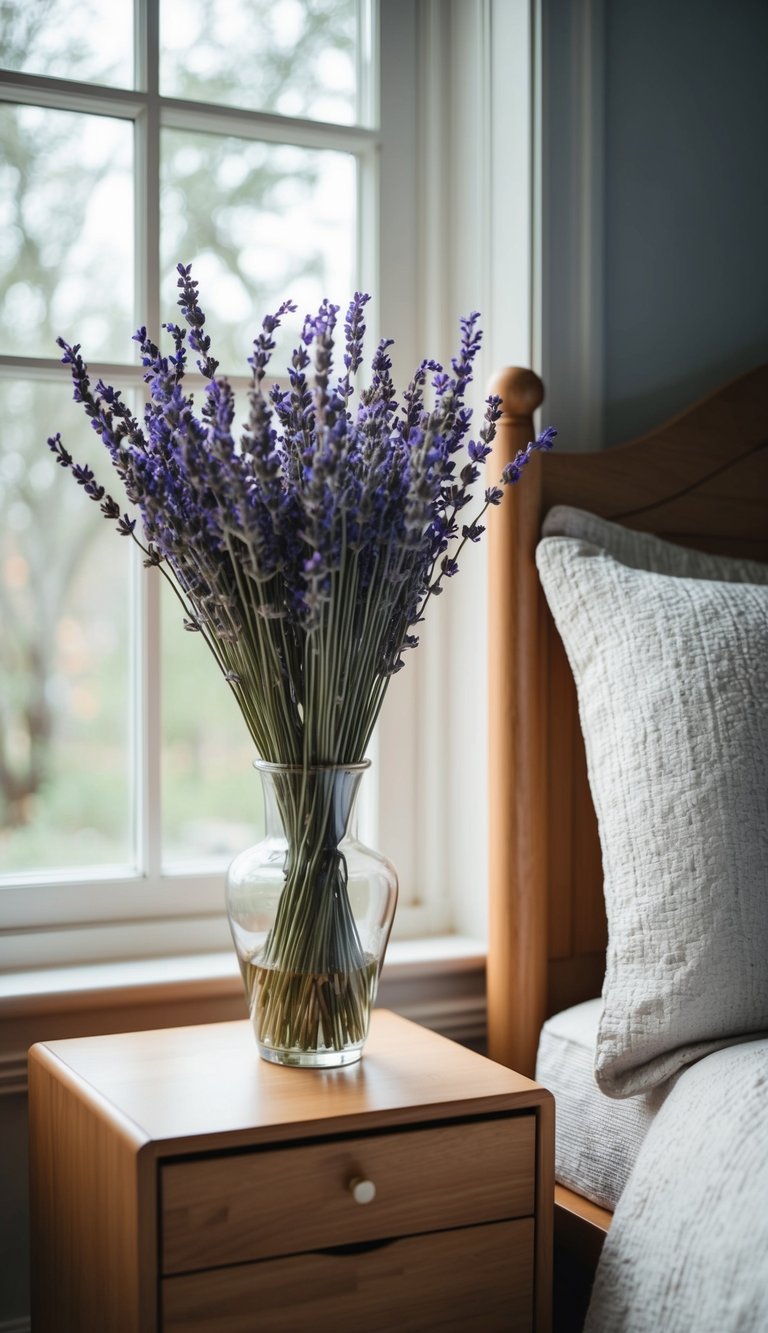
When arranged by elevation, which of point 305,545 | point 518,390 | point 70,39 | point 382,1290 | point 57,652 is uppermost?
point 70,39

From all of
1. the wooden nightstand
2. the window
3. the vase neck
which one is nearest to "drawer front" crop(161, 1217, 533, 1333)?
the wooden nightstand

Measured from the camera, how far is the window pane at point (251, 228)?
1636 millimetres

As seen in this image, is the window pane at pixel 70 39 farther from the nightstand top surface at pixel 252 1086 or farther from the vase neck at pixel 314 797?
the nightstand top surface at pixel 252 1086

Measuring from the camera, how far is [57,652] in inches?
62.1

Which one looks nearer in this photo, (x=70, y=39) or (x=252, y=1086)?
(x=252, y=1086)

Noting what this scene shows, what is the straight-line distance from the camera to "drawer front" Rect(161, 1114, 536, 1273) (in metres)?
0.98

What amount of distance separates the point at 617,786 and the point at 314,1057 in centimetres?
42

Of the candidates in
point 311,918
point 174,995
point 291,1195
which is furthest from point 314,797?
point 174,995

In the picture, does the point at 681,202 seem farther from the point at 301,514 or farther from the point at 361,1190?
the point at 361,1190

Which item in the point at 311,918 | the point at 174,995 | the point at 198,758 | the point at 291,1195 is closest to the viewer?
the point at 291,1195

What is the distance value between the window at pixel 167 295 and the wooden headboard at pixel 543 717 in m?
0.20

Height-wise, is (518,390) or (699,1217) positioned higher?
(518,390)

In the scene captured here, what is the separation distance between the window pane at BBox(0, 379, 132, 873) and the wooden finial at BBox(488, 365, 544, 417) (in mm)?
539

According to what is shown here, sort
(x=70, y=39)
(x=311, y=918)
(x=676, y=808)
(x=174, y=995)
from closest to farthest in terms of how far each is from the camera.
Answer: (x=311, y=918), (x=676, y=808), (x=174, y=995), (x=70, y=39)
